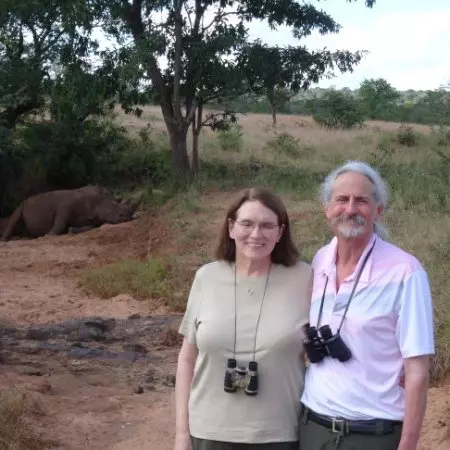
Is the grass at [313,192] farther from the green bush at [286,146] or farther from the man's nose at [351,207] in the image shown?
the man's nose at [351,207]

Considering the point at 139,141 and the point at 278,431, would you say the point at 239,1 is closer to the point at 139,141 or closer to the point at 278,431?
the point at 139,141

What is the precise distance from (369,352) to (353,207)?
48 centimetres

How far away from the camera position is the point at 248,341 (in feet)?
9.31

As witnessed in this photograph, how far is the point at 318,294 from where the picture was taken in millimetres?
2785

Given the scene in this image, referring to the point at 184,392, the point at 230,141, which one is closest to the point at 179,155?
the point at 230,141

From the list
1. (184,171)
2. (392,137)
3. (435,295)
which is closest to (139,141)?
(184,171)

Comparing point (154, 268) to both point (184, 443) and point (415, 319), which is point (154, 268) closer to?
point (184, 443)

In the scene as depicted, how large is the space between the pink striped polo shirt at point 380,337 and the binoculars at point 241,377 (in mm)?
244

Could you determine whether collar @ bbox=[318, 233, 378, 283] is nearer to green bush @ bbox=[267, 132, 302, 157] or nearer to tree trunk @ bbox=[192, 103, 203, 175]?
tree trunk @ bbox=[192, 103, 203, 175]

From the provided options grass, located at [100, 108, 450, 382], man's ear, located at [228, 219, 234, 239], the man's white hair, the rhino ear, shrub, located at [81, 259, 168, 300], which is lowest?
shrub, located at [81, 259, 168, 300]

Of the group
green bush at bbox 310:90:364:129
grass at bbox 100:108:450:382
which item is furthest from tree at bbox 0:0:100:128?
green bush at bbox 310:90:364:129

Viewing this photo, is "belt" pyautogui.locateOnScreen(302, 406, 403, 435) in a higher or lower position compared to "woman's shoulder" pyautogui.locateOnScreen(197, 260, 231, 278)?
lower

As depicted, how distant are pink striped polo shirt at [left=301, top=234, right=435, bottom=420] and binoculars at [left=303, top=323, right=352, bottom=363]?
0.02m

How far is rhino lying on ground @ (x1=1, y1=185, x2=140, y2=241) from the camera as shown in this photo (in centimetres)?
1495
